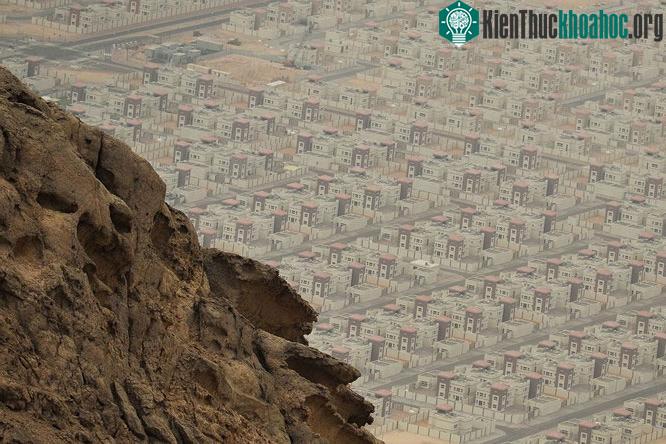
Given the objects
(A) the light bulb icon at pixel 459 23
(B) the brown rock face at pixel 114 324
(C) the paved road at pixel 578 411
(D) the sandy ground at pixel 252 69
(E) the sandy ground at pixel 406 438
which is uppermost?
(B) the brown rock face at pixel 114 324

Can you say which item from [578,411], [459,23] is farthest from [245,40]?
[578,411]

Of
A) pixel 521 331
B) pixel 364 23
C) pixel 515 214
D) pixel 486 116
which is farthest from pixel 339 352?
pixel 364 23

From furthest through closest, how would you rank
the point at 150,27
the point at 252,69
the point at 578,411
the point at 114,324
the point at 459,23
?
1. the point at 459,23
2. the point at 150,27
3. the point at 252,69
4. the point at 578,411
5. the point at 114,324

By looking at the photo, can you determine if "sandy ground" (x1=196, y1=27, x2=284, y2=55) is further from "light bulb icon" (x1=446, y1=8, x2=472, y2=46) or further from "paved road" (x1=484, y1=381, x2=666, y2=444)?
"paved road" (x1=484, y1=381, x2=666, y2=444)

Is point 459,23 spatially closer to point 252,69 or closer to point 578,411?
point 252,69

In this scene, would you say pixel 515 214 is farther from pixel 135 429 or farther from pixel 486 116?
pixel 135 429

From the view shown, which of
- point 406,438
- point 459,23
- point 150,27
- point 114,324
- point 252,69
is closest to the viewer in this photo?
point 114,324

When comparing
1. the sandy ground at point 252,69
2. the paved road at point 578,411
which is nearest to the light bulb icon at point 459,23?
the sandy ground at point 252,69

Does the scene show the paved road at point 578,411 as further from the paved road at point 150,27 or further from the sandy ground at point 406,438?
the paved road at point 150,27
